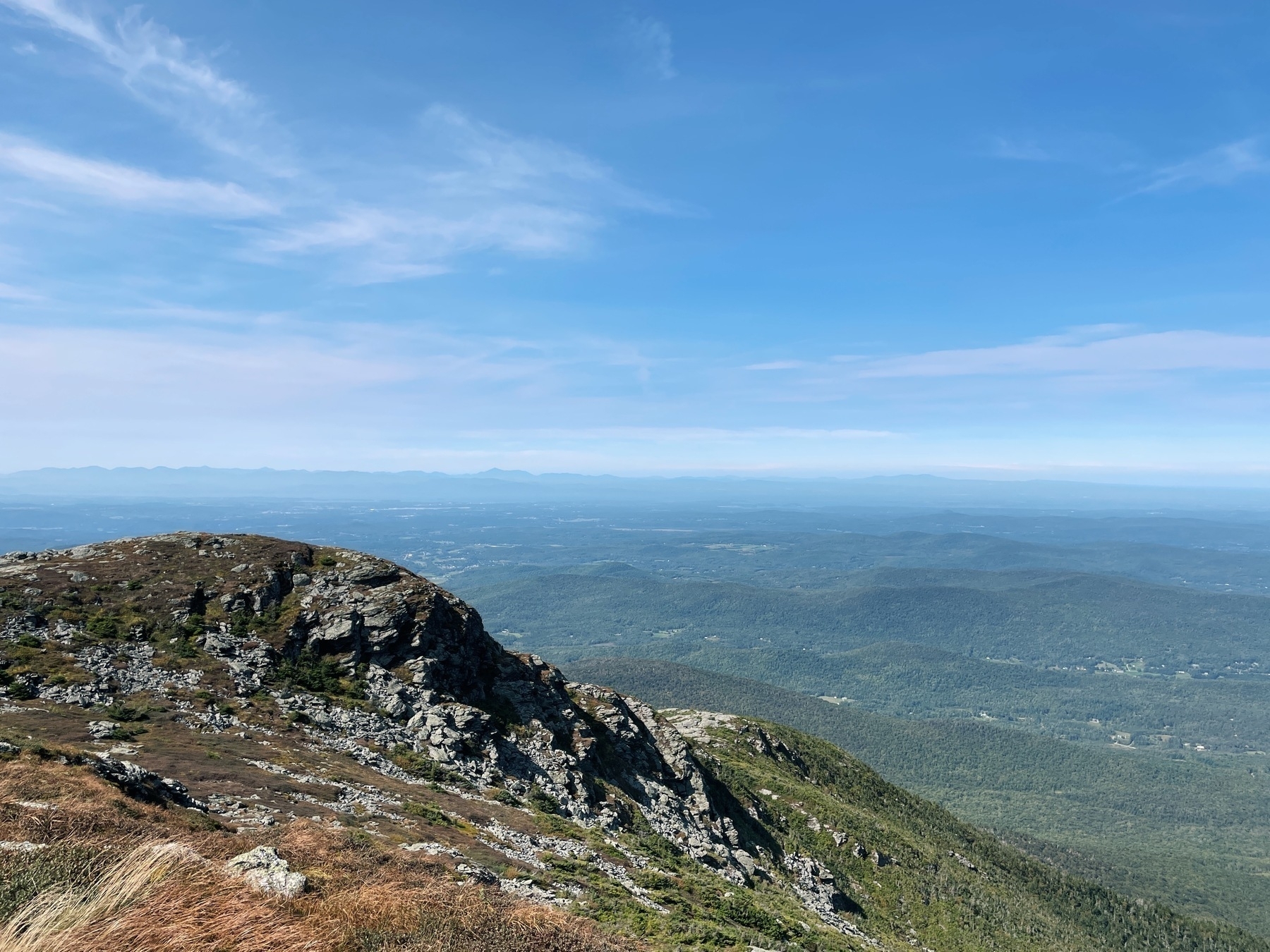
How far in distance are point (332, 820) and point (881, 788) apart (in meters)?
123

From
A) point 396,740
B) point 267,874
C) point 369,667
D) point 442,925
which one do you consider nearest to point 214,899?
point 267,874

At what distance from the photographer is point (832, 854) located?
7281 cm

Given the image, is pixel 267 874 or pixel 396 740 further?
pixel 396 740

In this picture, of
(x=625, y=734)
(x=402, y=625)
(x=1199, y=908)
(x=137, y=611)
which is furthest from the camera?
(x=1199, y=908)

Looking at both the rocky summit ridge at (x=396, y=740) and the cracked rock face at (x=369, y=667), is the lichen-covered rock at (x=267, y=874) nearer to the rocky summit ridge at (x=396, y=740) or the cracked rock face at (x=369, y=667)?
the rocky summit ridge at (x=396, y=740)

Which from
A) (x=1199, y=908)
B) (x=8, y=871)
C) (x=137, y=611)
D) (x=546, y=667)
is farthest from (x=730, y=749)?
(x=1199, y=908)

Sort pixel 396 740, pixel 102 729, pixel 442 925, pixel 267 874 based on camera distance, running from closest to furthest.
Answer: pixel 442 925 < pixel 267 874 < pixel 102 729 < pixel 396 740

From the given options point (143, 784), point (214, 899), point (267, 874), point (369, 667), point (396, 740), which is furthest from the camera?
point (369, 667)

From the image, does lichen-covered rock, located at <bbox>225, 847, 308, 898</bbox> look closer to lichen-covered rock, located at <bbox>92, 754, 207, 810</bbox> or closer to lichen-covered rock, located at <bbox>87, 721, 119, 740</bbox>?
lichen-covered rock, located at <bbox>92, 754, 207, 810</bbox>

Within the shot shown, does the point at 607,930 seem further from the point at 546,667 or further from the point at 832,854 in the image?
the point at 832,854

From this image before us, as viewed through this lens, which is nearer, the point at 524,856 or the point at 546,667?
the point at 524,856

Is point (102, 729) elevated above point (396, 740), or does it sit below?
above

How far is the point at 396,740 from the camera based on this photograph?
42.3 m

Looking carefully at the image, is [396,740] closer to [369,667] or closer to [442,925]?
[369,667]
